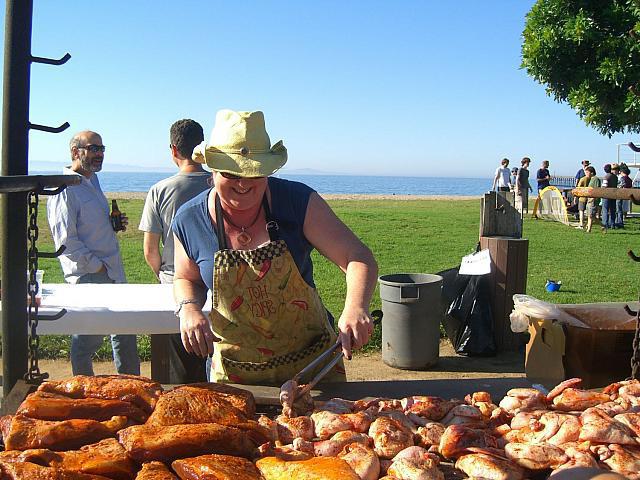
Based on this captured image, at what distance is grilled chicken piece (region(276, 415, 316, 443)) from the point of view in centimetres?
198

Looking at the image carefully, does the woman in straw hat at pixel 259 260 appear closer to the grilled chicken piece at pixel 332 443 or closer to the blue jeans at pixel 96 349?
the grilled chicken piece at pixel 332 443

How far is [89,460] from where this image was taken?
1676 mm

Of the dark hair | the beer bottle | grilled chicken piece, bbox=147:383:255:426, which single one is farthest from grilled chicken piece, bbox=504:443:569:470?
the beer bottle

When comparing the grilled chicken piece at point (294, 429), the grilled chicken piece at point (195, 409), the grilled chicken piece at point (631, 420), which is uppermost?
the grilled chicken piece at point (631, 420)

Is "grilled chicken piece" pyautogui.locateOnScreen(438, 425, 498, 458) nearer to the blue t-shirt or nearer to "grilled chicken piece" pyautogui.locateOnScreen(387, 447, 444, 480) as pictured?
"grilled chicken piece" pyautogui.locateOnScreen(387, 447, 444, 480)

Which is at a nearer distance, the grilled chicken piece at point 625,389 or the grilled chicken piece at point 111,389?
the grilled chicken piece at point 111,389

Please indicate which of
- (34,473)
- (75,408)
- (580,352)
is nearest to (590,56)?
(580,352)

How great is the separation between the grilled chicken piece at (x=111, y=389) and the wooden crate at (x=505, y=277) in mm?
4858

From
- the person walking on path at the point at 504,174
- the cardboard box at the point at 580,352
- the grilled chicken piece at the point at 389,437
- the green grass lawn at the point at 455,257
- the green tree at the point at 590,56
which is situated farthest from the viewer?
the person walking on path at the point at 504,174

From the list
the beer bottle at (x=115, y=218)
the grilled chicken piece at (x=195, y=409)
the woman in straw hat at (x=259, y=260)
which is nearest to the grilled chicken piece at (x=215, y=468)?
the grilled chicken piece at (x=195, y=409)

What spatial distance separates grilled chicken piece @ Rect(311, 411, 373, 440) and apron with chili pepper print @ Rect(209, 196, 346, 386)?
24.8 inches

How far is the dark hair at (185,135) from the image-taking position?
4.65 meters

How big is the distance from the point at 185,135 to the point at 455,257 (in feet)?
27.4

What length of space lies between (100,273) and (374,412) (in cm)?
345
